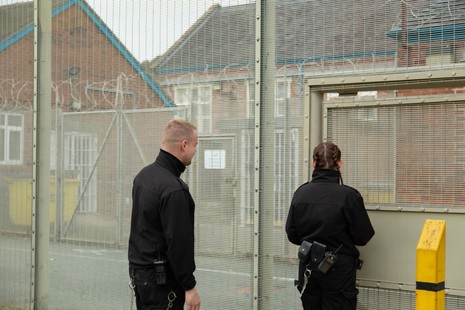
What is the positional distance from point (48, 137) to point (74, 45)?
997mm

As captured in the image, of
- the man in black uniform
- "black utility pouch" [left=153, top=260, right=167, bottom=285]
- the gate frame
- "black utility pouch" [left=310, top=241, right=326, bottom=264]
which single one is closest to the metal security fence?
the gate frame

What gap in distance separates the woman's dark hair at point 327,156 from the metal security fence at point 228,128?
13.5 inches

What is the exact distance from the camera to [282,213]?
5594mm

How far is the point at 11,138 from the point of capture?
7742mm

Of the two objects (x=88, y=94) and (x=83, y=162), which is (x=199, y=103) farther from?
(x=83, y=162)

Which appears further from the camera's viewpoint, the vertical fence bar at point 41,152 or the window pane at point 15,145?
the window pane at point 15,145

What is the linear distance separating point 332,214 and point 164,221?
3.68ft

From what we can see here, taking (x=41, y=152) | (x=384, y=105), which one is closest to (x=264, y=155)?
(x=384, y=105)

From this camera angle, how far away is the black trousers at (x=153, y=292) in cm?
462

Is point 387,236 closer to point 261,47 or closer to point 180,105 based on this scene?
point 261,47

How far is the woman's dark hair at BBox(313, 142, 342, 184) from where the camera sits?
4828mm

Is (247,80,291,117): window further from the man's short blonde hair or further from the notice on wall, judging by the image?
the man's short blonde hair

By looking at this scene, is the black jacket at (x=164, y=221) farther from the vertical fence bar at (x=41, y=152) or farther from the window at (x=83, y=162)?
the vertical fence bar at (x=41, y=152)

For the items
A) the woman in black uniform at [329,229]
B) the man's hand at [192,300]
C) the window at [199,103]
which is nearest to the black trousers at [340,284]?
the woman in black uniform at [329,229]
